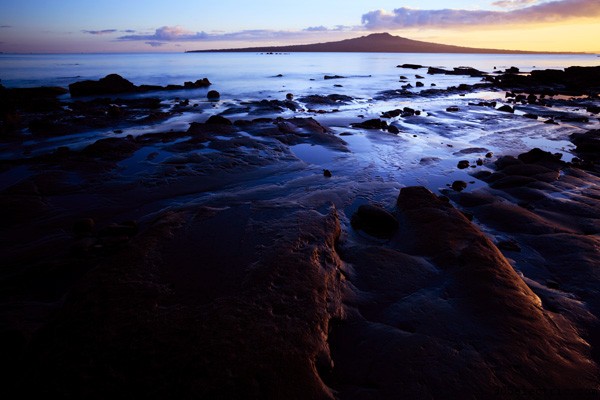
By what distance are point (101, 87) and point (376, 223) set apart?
3161 cm

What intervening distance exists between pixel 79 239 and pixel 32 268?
2.71 feet

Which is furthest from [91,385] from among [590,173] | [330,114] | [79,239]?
[330,114]

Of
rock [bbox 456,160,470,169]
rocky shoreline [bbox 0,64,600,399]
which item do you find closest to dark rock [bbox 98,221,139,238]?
rocky shoreline [bbox 0,64,600,399]

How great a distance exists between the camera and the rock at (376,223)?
523 centimetres

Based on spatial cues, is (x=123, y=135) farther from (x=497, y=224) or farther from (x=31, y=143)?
(x=497, y=224)

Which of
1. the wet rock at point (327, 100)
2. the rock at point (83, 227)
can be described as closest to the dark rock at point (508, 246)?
the rock at point (83, 227)

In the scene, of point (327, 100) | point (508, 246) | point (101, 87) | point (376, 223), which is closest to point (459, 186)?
point (508, 246)

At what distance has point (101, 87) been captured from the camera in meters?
27.9

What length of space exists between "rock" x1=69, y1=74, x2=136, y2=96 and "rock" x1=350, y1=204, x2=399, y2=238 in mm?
30443

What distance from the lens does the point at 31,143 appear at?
36.3 feet

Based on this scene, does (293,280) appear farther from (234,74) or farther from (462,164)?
(234,74)

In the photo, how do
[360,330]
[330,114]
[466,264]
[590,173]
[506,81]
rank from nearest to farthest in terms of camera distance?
[360,330] < [466,264] < [590,173] < [330,114] < [506,81]

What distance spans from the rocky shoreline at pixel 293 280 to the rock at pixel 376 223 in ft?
0.08

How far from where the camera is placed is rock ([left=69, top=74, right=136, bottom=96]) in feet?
86.9
